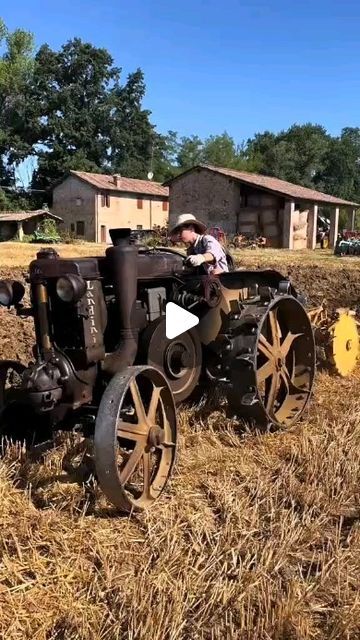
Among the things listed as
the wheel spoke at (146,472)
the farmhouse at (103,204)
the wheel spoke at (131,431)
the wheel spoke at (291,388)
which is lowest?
the wheel spoke at (146,472)

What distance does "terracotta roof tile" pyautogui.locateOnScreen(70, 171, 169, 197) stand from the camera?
147ft

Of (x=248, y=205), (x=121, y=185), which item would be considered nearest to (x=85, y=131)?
(x=121, y=185)

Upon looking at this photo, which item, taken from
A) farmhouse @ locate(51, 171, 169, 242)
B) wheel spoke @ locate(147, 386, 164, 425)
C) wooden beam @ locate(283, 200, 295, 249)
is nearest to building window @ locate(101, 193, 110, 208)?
farmhouse @ locate(51, 171, 169, 242)

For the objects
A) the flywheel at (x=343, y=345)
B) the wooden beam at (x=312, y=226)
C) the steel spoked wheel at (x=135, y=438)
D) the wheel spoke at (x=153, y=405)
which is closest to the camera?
the steel spoked wheel at (x=135, y=438)

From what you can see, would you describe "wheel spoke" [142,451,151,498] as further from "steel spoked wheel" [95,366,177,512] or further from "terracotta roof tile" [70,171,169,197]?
"terracotta roof tile" [70,171,169,197]

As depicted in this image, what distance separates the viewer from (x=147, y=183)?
165 feet

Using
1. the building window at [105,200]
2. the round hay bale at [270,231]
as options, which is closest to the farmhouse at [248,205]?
the round hay bale at [270,231]

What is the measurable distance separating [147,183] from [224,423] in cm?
4680

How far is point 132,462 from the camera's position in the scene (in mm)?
3508

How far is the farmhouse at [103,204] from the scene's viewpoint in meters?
44.8

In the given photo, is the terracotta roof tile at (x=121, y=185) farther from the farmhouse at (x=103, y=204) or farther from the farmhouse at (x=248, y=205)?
the farmhouse at (x=248, y=205)

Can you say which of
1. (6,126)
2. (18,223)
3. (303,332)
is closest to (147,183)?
(18,223)

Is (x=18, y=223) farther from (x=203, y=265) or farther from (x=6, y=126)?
(x=203, y=265)

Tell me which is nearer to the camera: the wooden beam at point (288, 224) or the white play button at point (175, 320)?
the white play button at point (175, 320)
